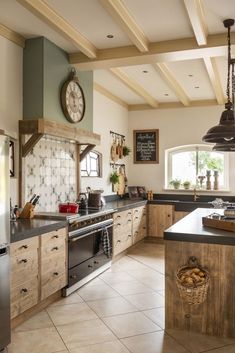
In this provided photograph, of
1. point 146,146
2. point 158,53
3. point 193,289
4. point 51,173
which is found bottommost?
point 193,289

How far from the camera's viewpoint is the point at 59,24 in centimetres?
322

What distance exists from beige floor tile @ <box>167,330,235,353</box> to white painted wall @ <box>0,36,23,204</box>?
6.91 ft

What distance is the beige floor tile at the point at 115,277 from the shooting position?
426 centimetres

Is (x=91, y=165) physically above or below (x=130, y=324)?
above

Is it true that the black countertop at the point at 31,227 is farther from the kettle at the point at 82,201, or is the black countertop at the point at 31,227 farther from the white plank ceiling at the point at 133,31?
the white plank ceiling at the point at 133,31

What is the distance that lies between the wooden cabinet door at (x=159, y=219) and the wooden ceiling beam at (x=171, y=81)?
2067 mm

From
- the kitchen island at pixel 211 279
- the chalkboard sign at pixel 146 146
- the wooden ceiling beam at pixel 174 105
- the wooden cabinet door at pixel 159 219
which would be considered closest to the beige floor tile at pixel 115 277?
the kitchen island at pixel 211 279

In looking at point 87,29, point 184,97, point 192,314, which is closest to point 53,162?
point 87,29

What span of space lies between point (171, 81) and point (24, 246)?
344cm

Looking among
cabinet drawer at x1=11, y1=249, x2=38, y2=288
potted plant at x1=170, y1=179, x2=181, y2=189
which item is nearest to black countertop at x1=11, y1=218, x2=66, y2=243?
cabinet drawer at x1=11, y1=249, x2=38, y2=288

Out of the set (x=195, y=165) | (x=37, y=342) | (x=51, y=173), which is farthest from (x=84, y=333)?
(x=195, y=165)

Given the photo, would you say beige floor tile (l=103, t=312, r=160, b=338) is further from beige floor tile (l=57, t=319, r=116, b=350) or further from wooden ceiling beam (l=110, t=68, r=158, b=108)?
wooden ceiling beam (l=110, t=68, r=158, b=108)

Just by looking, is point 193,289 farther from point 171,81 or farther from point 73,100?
point 171,81

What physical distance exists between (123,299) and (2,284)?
1569 millimetres
